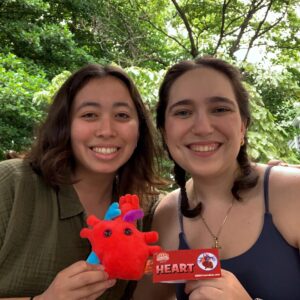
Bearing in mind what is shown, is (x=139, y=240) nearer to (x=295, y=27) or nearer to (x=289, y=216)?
(x=289, y=216)

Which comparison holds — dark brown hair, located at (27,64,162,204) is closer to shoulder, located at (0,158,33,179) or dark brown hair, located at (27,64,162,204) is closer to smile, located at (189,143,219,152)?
Result: shoulder, located at (0,158,33,179)

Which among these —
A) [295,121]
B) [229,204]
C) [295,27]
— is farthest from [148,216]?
[295,27]

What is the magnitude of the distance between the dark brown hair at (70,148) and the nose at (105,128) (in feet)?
0.63

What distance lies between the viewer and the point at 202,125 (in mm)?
1683

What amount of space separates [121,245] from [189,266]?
0.23 meters

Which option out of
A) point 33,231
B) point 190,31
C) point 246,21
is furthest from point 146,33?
point 33,231

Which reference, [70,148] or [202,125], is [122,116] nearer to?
[70,148]

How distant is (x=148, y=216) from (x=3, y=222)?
783mm

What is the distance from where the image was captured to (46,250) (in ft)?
5.16

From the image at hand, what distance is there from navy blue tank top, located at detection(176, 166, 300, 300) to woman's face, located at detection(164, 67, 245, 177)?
37 centimetres

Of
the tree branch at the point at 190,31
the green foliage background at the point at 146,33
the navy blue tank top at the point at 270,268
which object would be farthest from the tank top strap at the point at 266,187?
the tree branch at the point at 190,31

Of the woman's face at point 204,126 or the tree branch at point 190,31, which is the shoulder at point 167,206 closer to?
the woman's face at point 204,126

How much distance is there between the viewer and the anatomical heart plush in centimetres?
127

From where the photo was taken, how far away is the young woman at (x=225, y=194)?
155cm
